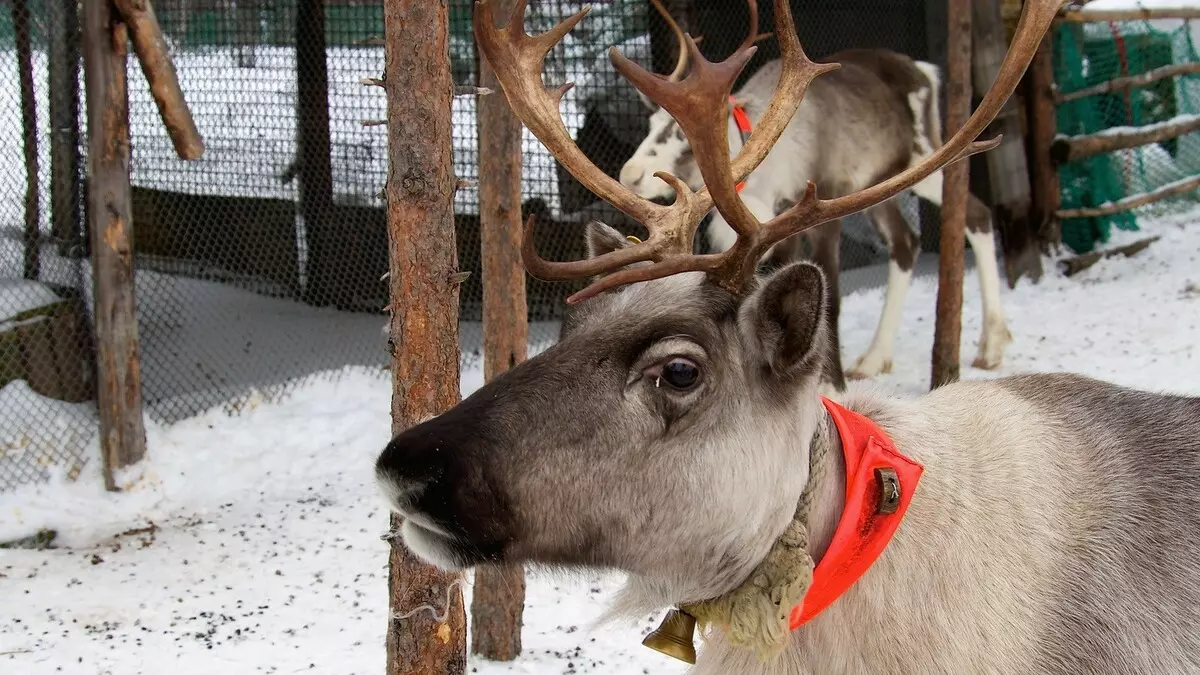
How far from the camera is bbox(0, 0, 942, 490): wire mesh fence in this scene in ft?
17.2

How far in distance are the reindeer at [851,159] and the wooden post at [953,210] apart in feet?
1.41

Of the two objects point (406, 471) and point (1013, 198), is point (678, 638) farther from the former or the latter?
point (1013, 198)

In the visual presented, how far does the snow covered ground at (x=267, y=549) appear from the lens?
3.77 m

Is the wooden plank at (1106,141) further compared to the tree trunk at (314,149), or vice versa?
the wooden plank at (1106,141)

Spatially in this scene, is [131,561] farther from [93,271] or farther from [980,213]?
[980,213]

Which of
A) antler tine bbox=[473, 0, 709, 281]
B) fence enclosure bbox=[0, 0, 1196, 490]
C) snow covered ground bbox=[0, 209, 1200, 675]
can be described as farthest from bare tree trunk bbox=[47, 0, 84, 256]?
antler tine bbox=[473, 0, 709, 281]

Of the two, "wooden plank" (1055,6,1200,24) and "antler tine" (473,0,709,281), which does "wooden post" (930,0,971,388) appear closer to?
"wooden plank" (1055,6,1200,24)

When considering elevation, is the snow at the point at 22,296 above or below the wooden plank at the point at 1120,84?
below

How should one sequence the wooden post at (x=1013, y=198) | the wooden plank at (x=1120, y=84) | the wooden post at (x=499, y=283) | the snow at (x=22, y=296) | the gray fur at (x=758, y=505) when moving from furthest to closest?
the wooden plank at (x=1120, y=84) → the wooden post at (x=1013, y=198) → the snow at (x=22, y=296) → the wooden post at (x=499, y=283) → the gray fur at (x=758, y=505)

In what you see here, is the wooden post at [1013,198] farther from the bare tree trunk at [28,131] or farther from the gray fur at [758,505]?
the gray fur at [758,505]

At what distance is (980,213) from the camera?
688 centimetres

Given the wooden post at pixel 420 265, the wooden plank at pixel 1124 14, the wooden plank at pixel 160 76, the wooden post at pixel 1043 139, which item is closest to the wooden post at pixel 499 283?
the wooden post at pixel 420 265

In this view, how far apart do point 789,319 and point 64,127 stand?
457 centimetres

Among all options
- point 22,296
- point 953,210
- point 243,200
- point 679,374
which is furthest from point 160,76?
point 953,210
